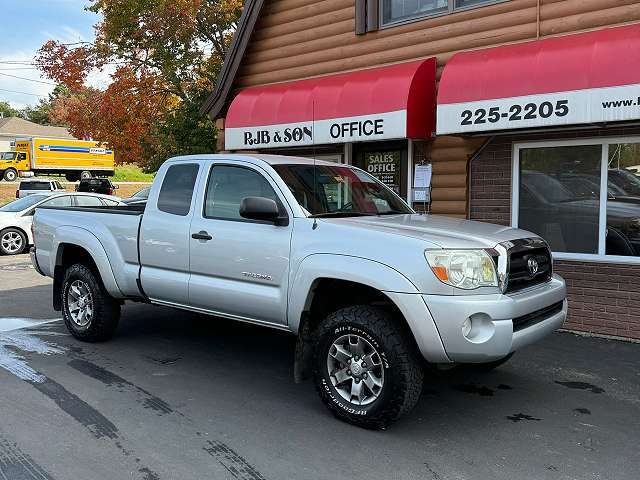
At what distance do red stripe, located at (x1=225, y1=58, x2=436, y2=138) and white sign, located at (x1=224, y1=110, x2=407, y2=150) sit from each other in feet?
0.28

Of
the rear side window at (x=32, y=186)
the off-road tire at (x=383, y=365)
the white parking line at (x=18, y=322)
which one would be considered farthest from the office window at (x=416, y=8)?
the rear side window at (x=32, y=186)

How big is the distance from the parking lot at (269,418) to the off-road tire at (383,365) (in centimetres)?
13

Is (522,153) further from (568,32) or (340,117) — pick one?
(340,117)

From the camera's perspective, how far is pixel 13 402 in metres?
4.59

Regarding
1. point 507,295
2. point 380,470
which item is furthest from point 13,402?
point 507,295

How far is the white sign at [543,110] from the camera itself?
6.07 m

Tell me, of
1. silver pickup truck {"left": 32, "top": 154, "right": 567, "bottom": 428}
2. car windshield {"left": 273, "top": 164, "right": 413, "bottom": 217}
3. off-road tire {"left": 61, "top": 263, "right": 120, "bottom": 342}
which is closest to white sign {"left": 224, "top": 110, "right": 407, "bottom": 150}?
car windshield {"left": 273, "top": 164, "right": 413, "bottom": 217}

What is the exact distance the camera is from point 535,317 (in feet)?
14.1

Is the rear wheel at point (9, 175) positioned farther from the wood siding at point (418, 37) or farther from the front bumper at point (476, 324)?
the front bumper at point (476, 324)

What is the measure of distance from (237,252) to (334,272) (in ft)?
3.26

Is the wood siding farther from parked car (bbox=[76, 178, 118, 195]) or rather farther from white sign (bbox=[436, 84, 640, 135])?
parked car (bbox=[76, 178, 118, 195])

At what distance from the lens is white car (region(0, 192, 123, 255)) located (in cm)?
1406

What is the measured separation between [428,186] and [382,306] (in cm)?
452

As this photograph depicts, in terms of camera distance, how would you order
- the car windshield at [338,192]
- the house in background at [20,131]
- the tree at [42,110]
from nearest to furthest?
1. the car windshield at [338,192]
2. the house in background at [20,131]
3. the tree at [42,110]
